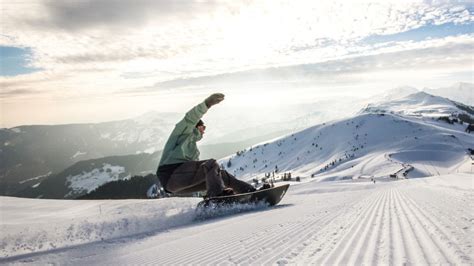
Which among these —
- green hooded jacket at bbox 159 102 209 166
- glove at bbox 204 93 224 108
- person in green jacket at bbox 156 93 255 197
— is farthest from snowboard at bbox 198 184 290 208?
glove at bbox 204 93 224 108

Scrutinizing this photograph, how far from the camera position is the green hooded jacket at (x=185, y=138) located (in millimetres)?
9375

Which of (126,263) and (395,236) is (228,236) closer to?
(126,263)

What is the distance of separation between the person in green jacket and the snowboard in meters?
0.23

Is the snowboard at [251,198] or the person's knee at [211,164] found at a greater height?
the person's knee at [211,164]

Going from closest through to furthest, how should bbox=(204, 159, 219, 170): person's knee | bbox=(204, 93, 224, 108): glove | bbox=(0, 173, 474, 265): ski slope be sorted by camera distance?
bbox=(0, 173, 474, 265): ski slope → bbox=(204, 93, 224, 108): glove → bbox=(204, 159, 219, 170): person's knee

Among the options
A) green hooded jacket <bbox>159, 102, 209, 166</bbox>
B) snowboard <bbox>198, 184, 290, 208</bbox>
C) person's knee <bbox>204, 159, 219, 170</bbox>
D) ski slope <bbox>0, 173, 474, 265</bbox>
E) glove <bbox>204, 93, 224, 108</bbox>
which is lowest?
ski slope <bbox>0, 173, 474, 265</bbox>

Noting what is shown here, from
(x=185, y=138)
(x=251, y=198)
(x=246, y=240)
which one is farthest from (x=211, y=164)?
(x=246, y=240)

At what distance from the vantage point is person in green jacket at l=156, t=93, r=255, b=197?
9.41m

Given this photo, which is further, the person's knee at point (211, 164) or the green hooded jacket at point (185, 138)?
the person's knee at point (211, 164)

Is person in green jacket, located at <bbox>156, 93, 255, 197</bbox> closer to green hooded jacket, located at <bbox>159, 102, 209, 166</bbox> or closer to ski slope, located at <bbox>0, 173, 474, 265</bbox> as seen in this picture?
green hooded jacket, located at <bbox>159, 102, 209, 166</bbox>

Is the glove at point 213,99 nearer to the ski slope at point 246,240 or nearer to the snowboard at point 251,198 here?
the snowboard at point 251,198

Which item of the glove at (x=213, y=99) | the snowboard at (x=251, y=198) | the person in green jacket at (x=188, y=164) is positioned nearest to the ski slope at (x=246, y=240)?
the snowboard at (x=251, y=198)

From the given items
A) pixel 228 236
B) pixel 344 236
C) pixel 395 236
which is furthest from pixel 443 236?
pixel 228 236

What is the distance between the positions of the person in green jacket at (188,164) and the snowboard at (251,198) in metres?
0.23
